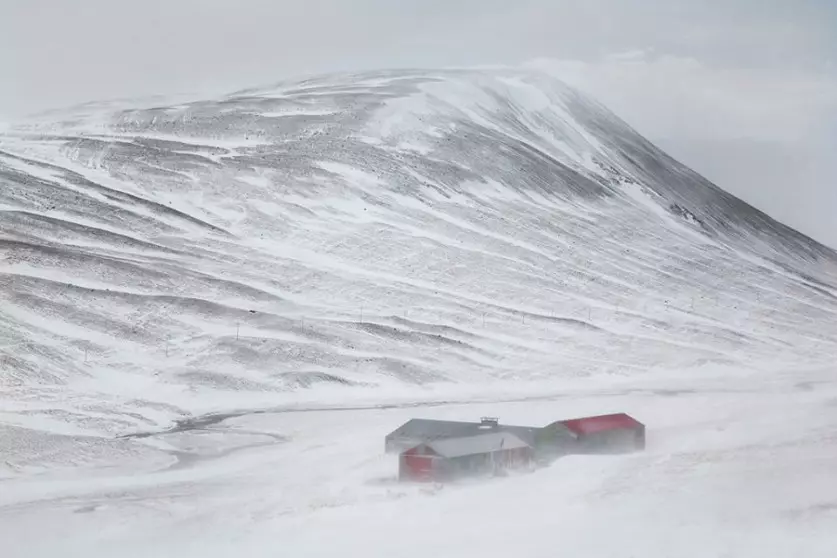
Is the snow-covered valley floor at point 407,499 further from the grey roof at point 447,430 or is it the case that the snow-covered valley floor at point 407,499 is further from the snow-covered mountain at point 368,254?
the snow-covered mountain at point 368,254

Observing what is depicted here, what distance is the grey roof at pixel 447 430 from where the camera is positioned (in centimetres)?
296

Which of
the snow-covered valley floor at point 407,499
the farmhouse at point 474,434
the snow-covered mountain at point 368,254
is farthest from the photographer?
the snow-covered mountain at point 368,254

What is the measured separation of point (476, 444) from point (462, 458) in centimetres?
7

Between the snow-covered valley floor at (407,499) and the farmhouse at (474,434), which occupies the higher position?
the farmhouse at (474,434)

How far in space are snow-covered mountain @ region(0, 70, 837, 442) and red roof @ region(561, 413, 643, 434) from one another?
0.17 metres

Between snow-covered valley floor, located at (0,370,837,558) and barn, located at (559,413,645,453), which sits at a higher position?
barn, located at (559,413,645,453)

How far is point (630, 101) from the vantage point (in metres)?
3.41

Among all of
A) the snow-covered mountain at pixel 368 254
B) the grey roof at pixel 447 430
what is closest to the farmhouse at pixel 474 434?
the grey roof at pixel 447 430

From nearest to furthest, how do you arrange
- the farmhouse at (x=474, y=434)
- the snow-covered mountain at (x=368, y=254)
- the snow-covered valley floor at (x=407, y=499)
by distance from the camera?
the snow-covered valley floor at (x=407, y=499)
the farmhouse at (x=474, y=434)
the snow-covered mountain at (x=368, y=254)

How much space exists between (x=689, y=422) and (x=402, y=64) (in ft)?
5.45

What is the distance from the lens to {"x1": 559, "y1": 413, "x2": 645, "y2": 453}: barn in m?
2.96

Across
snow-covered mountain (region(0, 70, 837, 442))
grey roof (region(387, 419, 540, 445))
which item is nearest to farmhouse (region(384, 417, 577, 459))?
grey roof (region(387, 419, 540, 445))

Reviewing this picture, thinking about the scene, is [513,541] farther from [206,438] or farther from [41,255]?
[41,255]

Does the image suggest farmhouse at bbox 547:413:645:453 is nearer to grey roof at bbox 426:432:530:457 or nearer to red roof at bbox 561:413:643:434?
red roof at bbox 561:413:643:434
